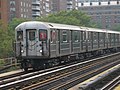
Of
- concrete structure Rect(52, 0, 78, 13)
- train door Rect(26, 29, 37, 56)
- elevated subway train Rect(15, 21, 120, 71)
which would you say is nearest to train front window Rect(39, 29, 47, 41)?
elevated subway train Rect(15, 21, 120, 71)

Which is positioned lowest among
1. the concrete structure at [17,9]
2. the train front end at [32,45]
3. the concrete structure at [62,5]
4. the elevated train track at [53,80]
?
the elevated train track at [53,80]

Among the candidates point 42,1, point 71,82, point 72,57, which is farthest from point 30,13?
point 71,82

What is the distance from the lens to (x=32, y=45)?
2300 cm

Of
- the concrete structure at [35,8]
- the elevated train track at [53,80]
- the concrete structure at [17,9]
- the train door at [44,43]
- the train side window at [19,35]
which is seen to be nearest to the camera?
the elevated train track at [53,80]

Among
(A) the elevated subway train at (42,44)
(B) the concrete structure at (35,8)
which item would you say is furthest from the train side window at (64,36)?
(B) the concrete structure at (35,8)

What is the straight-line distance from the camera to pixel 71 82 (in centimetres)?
1727

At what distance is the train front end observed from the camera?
2266cm

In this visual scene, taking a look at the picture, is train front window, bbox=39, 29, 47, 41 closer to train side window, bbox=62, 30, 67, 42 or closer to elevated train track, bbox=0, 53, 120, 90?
elevated train track, bbox=0, 53, 120, 90

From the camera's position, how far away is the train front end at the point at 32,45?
74.3 ft

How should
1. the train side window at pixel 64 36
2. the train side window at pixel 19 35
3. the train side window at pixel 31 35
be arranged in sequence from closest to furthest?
the train side window at pixel 31 35 < the train side window at pixel 19 35 < the train side window at pixel 64 36

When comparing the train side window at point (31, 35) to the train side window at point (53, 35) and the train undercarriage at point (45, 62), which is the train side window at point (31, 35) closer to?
the train side window at point (53, 35)

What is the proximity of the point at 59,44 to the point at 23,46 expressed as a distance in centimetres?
273

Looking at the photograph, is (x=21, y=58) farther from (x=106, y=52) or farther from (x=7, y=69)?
(x=106, y=52)

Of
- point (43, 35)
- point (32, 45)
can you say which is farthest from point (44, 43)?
point (32, 45)
